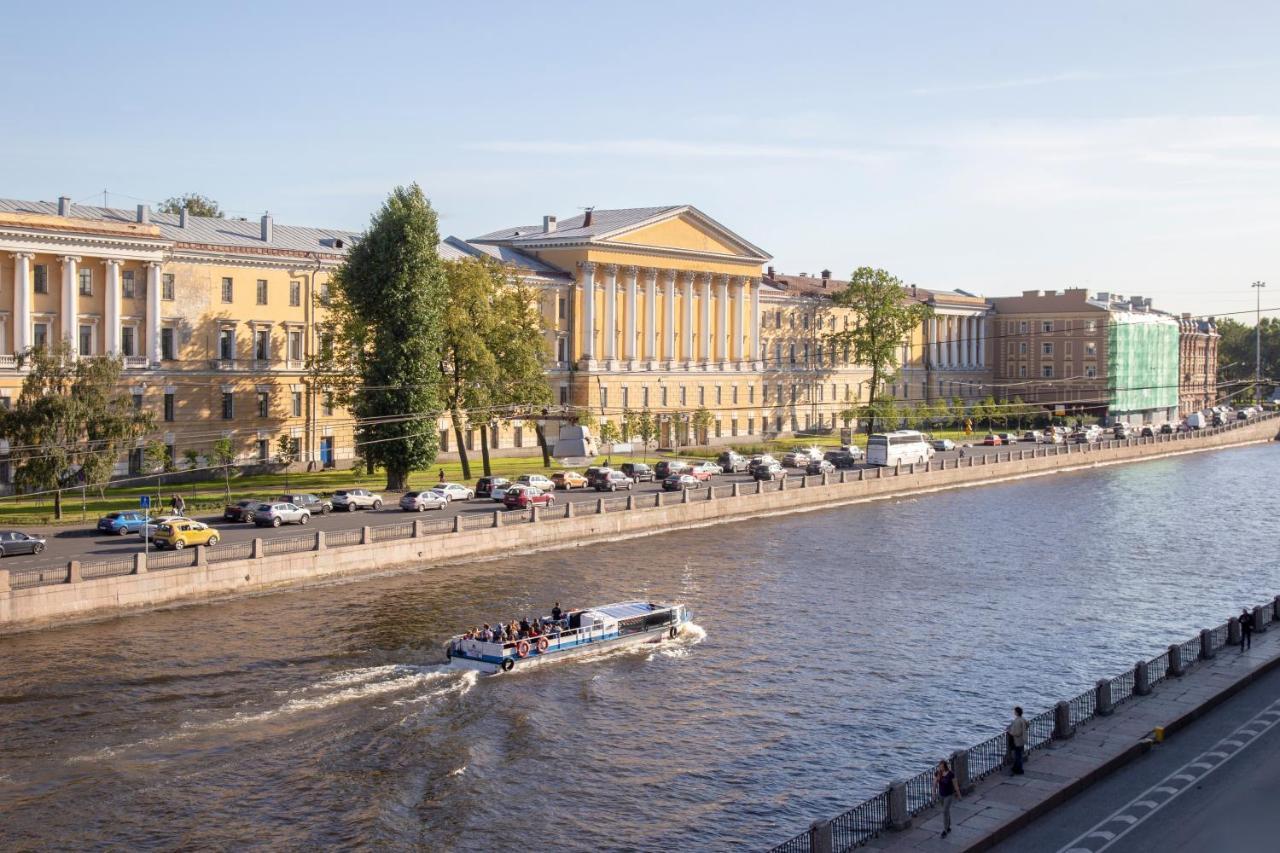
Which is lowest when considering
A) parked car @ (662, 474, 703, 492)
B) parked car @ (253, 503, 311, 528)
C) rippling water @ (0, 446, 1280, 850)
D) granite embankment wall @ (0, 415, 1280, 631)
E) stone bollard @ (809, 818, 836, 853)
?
rippling water @ (0, 446, 1280, 850)

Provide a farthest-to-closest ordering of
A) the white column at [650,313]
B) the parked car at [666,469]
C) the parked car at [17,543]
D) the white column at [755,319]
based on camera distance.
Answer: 1. the white column at [755,319]
2. the white column at [650,313]
3. the parked car at [666,469]
4. the parked car at [17,543]

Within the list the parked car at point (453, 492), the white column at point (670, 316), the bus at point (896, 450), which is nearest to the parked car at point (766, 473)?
the bus at point (896, 450)

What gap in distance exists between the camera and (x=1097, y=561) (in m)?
56.9

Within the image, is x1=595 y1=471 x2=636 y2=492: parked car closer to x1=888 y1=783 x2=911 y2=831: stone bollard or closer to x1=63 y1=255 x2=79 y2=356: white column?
x1=63 y1=255 x2=79 y2=356: white column

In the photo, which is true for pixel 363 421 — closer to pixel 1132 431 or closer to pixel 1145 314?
pixel 1132 431

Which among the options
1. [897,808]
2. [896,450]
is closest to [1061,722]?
[897,808]

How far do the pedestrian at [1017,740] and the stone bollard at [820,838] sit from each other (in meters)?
5.93

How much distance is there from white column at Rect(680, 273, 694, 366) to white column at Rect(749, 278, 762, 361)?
8.18 meters

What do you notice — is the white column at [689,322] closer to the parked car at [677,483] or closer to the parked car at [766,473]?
the parked car at [766,473]

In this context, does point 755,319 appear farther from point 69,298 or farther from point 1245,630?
point 1245,630

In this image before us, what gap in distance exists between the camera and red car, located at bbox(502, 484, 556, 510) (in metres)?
61.3

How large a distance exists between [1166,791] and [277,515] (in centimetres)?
3898

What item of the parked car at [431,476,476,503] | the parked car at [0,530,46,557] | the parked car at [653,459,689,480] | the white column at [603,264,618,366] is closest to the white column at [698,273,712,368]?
the white column at [603,264,618,366]

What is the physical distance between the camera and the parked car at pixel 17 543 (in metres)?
44.9
